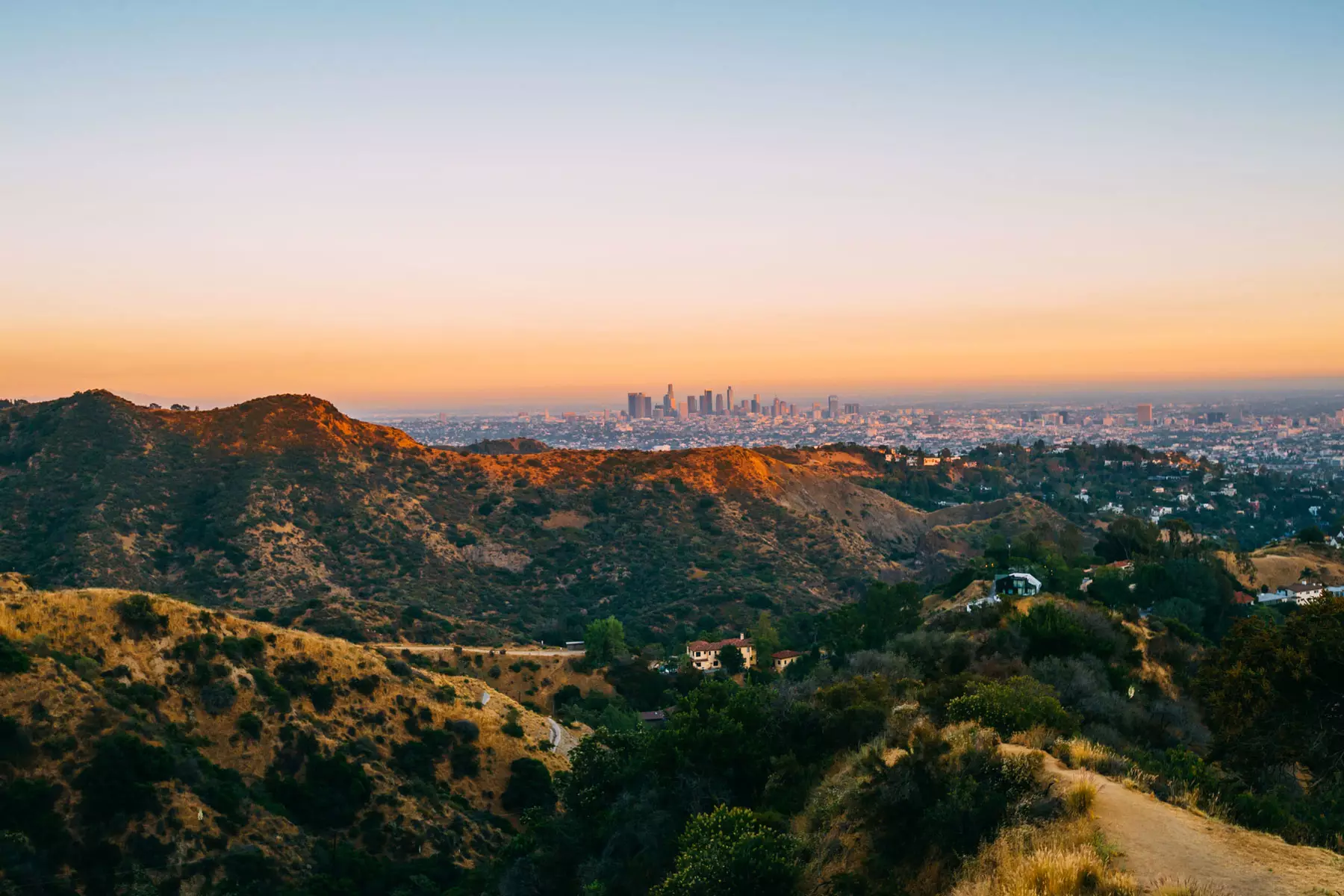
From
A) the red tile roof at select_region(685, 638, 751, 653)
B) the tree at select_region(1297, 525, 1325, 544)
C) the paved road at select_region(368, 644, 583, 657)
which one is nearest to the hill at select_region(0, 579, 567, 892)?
the paved road at select_region(368, 644, 583, 657)

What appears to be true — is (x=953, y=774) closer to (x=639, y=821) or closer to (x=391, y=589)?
(x=639, y=821)

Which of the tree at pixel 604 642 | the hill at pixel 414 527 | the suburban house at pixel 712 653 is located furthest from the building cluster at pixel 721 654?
the hill at pixel 414 527

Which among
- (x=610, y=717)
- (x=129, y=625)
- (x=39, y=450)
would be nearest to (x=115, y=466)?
(x=39, y=450)

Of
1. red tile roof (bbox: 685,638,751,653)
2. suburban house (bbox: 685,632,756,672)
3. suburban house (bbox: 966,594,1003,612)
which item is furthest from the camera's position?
red tile roof (bbox: 685,638,751,653)

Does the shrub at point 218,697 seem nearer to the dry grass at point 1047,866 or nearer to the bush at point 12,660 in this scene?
the bush at point 12,660

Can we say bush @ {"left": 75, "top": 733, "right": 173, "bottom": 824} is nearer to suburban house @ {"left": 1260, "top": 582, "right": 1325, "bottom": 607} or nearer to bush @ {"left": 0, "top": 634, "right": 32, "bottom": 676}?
bush @ {"left": 0, "top": 634, "right": 32, "bottom": 676}

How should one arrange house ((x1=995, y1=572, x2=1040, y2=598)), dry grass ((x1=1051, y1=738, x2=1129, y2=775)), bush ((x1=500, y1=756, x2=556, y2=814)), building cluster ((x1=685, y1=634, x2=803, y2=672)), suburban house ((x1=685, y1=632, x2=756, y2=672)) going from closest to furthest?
dry grass ((x1=1051, y1=738, x2=1129, y2=775)) → bush ((x1=500, y1=756, x2=556, y2=814)) → house ((x1=995, y1=572, x2=1040, y2=598)) → building cluster ((x1=685, y1=634, x2=803, y2=672)) → suburban house ((x1=685, y1=632, x2=756, y2=672))

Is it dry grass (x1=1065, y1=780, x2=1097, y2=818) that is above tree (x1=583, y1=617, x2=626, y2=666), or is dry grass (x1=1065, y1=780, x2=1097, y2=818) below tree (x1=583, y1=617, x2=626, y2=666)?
above

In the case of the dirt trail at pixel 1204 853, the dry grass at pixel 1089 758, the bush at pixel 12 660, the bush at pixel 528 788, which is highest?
the dirt trail at pixel 1204 853
